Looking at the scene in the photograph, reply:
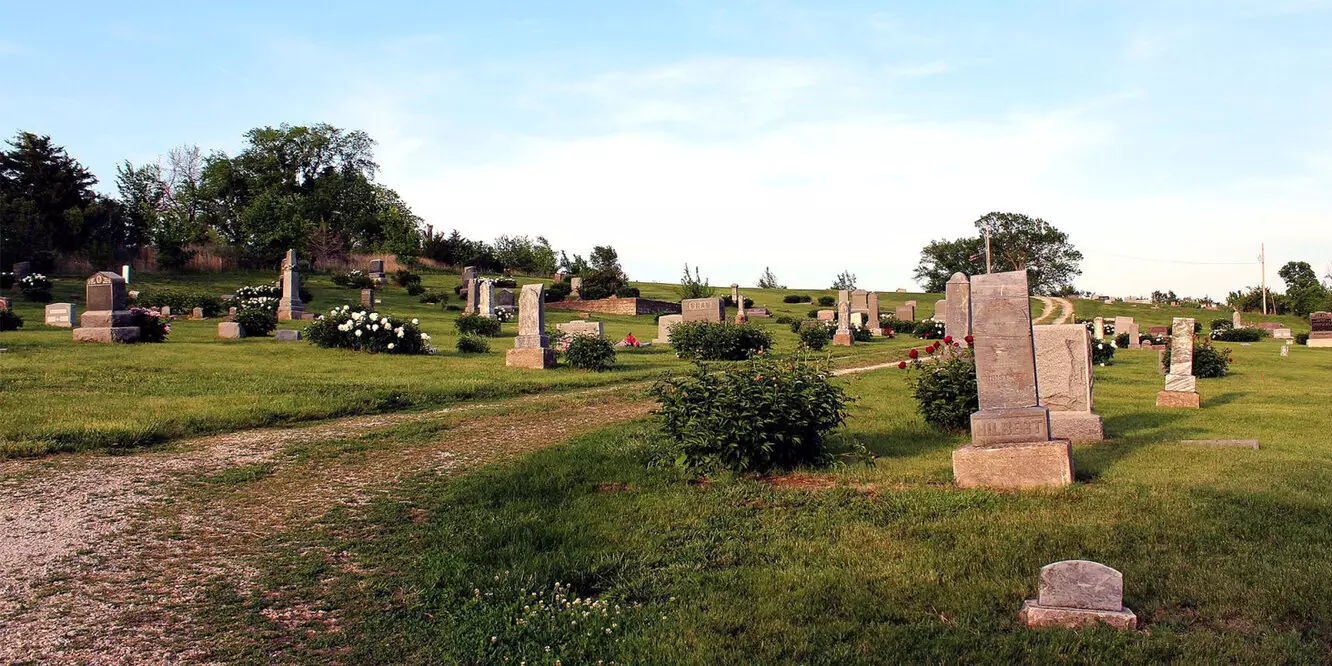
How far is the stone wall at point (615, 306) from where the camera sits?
43.7 metres

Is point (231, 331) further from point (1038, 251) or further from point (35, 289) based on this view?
point (1038, 251)

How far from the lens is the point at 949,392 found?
10.3 metres

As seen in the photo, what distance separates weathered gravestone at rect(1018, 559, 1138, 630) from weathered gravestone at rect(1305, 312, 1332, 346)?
39.7 metres

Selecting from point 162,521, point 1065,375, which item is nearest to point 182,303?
point 162,521

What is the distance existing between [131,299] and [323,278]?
20140 mm

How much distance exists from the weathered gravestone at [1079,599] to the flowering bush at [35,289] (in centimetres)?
3583

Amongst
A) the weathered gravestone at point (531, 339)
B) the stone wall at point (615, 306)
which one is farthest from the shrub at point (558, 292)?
the weathered gravestone at point (531, 339)

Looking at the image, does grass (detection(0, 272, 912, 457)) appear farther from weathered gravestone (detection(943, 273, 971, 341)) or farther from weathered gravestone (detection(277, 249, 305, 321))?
weathered gravestone (detection(277, 249, 305, 321))

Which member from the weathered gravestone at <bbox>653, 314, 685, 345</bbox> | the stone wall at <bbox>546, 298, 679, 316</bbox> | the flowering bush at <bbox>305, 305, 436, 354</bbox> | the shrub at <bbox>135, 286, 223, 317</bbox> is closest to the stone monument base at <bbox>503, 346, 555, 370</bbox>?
the flowering bush at <bbox>305, 305, 436, 354</bbox>

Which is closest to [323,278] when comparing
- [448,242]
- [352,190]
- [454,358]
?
[448,242]

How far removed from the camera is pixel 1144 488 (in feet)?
22.2

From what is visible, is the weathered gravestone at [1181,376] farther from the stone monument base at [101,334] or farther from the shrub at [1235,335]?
the shrub at [1235,335]

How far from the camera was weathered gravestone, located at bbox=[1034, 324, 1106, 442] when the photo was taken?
10.4 meters

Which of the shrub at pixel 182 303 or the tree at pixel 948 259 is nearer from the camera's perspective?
the shrub at pixel 182 303
